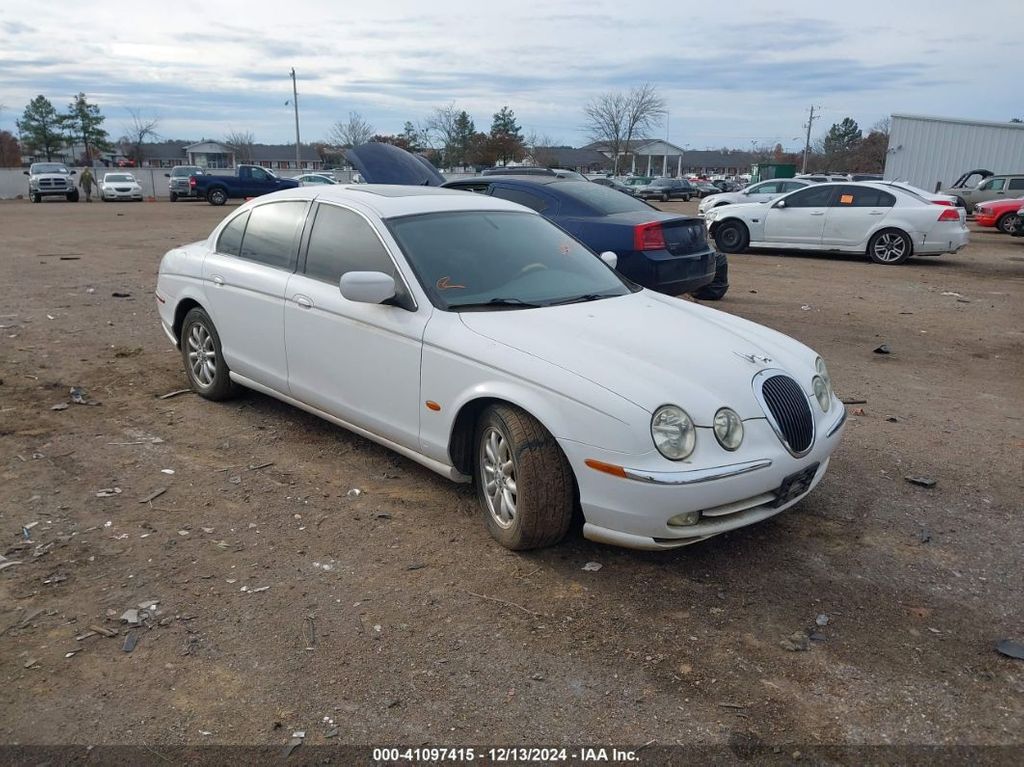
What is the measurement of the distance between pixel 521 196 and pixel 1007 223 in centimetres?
1895

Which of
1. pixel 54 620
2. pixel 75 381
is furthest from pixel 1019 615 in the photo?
pixel 75 381

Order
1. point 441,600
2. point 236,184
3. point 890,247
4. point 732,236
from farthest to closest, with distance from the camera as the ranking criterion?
point 236,184 → point 732,236 → point 890,247 → point 441,600

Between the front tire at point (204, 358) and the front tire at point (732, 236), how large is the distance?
1276 centimetres

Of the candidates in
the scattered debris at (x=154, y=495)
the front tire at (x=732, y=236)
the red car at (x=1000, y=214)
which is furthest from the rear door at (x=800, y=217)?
the scattered debris at (x=154, y=495)

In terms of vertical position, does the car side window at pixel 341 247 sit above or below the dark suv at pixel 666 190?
above

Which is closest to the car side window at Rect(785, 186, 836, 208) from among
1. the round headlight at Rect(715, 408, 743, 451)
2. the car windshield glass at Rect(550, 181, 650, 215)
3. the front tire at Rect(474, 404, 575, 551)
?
the car windshield glass at Rect(550, 181, 650, 215)

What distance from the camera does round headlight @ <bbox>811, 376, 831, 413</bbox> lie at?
398 centimetres

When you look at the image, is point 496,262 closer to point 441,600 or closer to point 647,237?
point 441,600

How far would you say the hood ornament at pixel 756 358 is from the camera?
3.81 metres

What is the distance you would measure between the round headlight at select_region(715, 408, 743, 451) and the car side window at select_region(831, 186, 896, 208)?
1323cm

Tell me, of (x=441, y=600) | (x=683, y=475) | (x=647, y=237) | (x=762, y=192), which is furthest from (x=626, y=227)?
(x=762, y=192)

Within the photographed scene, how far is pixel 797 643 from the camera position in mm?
3152

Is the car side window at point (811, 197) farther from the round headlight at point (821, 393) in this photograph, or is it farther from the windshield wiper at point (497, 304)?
the windshield wiper at point (497, 304)

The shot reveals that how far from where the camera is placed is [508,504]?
12.5 ft
